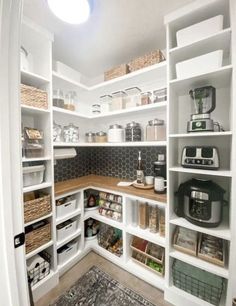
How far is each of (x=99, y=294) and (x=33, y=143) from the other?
4.57 feet

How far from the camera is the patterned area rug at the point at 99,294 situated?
1278 millimetres

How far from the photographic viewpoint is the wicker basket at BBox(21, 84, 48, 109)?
1190 millimetres

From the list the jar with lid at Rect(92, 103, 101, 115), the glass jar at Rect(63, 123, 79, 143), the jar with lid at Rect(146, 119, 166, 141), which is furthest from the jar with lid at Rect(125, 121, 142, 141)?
the glass jar at Rect(63, 123, 79, 143)

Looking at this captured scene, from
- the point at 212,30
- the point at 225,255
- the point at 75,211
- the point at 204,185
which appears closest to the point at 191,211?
the point at 204,185

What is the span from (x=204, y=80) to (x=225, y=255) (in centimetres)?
127

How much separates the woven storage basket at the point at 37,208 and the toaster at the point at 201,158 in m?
1.17

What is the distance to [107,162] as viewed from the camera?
2096 millimetres

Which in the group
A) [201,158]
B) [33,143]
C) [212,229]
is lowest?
[212,229]

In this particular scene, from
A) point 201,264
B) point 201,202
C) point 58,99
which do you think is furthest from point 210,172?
point 58,99

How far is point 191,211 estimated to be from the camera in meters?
1.17

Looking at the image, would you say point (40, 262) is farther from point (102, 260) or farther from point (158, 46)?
point (158, 46)

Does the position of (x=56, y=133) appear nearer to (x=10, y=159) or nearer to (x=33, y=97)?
(x=33, y=97)

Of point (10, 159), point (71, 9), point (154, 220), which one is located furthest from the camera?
point (154, 220)

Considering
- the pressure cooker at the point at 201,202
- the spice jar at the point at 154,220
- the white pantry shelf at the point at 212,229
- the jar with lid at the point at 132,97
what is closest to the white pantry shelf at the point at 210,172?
the pressure cooker at the point at 201,202
